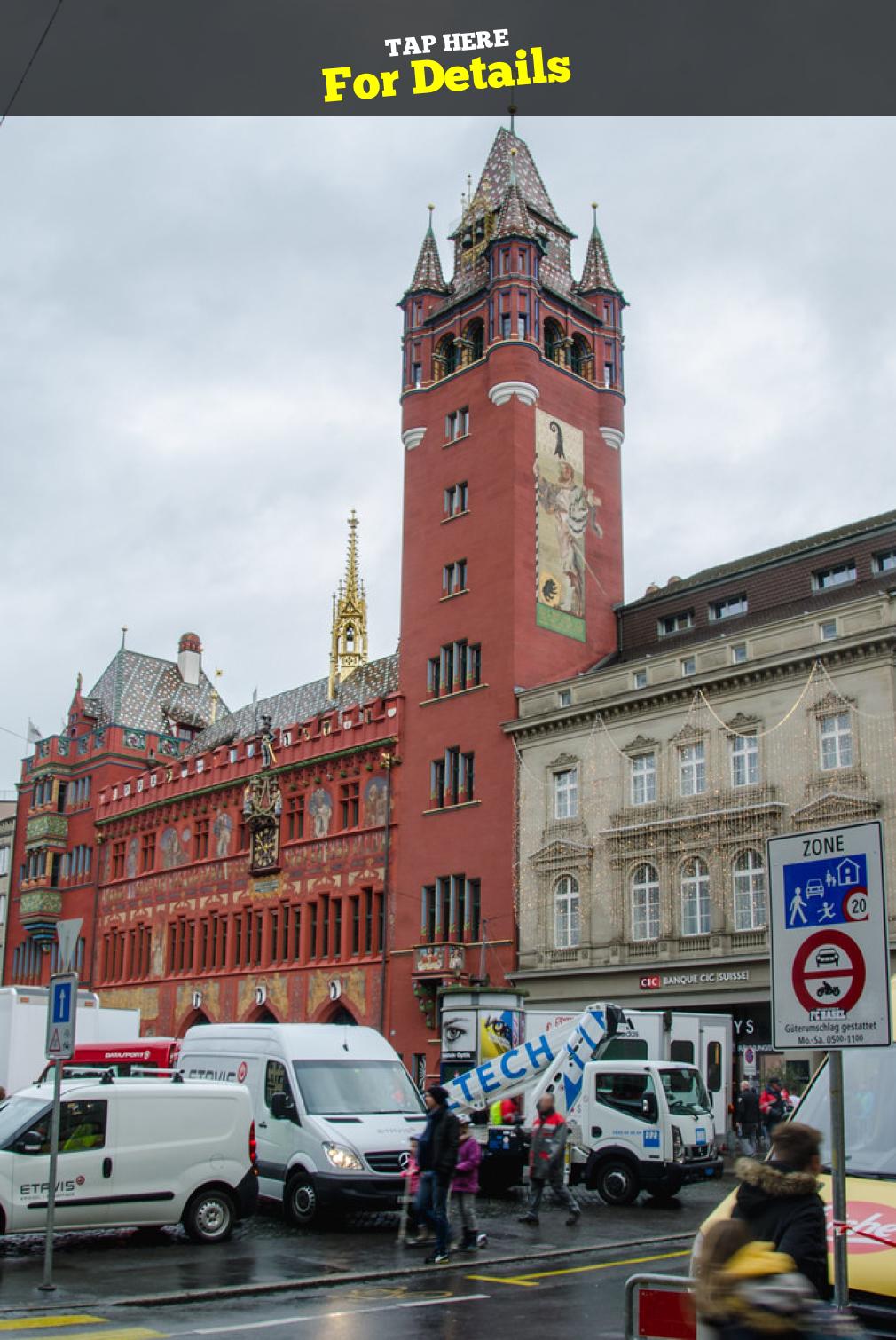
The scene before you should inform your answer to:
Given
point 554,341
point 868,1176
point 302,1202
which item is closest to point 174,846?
point 554,341

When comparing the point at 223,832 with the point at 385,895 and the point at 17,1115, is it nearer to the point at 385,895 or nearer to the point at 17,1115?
the point at 385,895

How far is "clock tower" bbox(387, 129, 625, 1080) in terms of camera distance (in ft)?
135

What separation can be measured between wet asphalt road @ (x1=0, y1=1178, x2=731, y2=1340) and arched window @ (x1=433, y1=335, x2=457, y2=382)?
33.6 meters

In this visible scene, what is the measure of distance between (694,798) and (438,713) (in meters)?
10.7

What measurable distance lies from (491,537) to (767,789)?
13.2 meters

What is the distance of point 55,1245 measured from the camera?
16188 mm

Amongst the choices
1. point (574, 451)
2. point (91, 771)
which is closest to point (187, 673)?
point (91, 771)

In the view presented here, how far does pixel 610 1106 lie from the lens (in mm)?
22375

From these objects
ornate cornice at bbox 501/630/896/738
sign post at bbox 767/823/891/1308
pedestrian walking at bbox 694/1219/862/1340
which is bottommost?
pedestrian walking at bbox 694/1219/862/1340

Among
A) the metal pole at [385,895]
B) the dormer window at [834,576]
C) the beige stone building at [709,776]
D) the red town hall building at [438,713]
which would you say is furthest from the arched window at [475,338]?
the dormer window at [834,576]

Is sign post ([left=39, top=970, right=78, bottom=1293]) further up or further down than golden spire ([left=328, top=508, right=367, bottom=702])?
further down

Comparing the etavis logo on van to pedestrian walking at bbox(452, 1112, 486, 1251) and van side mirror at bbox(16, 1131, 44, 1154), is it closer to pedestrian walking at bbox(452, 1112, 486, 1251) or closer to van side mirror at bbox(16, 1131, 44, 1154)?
pedestrian walking at bbox(452, 1112, 486, 1251)

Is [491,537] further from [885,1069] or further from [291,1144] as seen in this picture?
[885,1069]

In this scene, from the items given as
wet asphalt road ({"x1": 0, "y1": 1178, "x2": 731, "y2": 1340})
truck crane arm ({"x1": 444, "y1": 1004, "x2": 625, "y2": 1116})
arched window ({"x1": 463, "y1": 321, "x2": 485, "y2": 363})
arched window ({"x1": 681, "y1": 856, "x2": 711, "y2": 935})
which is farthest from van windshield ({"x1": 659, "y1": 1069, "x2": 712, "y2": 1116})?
arched window ({"x1": 463, "y1": 321, "x2": 485, "y2": 363})
